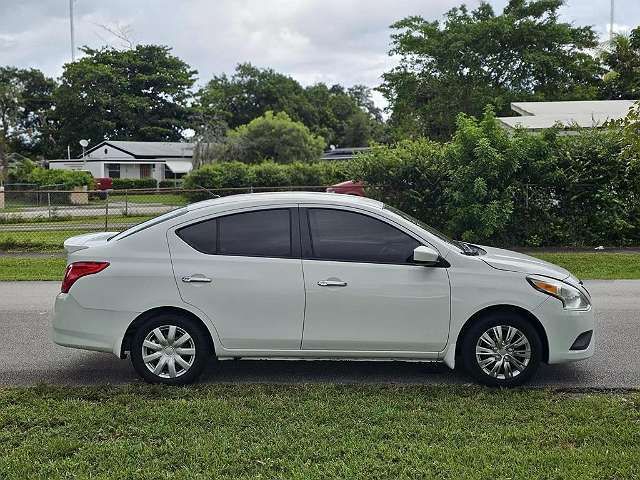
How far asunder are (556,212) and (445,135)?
2079 cm

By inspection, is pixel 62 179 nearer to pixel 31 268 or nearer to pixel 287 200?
pixel 31 268

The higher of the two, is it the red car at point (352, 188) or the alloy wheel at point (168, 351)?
the red car at point (352, 188)

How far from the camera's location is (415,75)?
3747cm

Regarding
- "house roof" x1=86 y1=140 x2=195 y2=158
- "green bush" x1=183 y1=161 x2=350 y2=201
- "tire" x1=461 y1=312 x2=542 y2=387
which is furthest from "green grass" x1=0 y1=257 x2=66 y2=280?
"house roof" x1=86 y1=140 x2=195 y2=158

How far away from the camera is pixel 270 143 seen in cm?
4644

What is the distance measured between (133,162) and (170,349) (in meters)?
54.9

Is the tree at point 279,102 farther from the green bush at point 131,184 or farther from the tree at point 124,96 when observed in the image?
the green bush at point 131,184

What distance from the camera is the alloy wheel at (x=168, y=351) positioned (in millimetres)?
5699

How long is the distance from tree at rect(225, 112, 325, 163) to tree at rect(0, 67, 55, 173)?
3185cm

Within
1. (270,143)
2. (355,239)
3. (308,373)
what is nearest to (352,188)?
(308,373)

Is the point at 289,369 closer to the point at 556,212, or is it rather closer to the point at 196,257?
the point at 196,257


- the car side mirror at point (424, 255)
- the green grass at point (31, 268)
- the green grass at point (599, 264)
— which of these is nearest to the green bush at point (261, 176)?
the green grass at point (31, 268)

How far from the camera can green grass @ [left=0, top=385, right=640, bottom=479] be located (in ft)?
13.2

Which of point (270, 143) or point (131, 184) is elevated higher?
point (270, 143)
